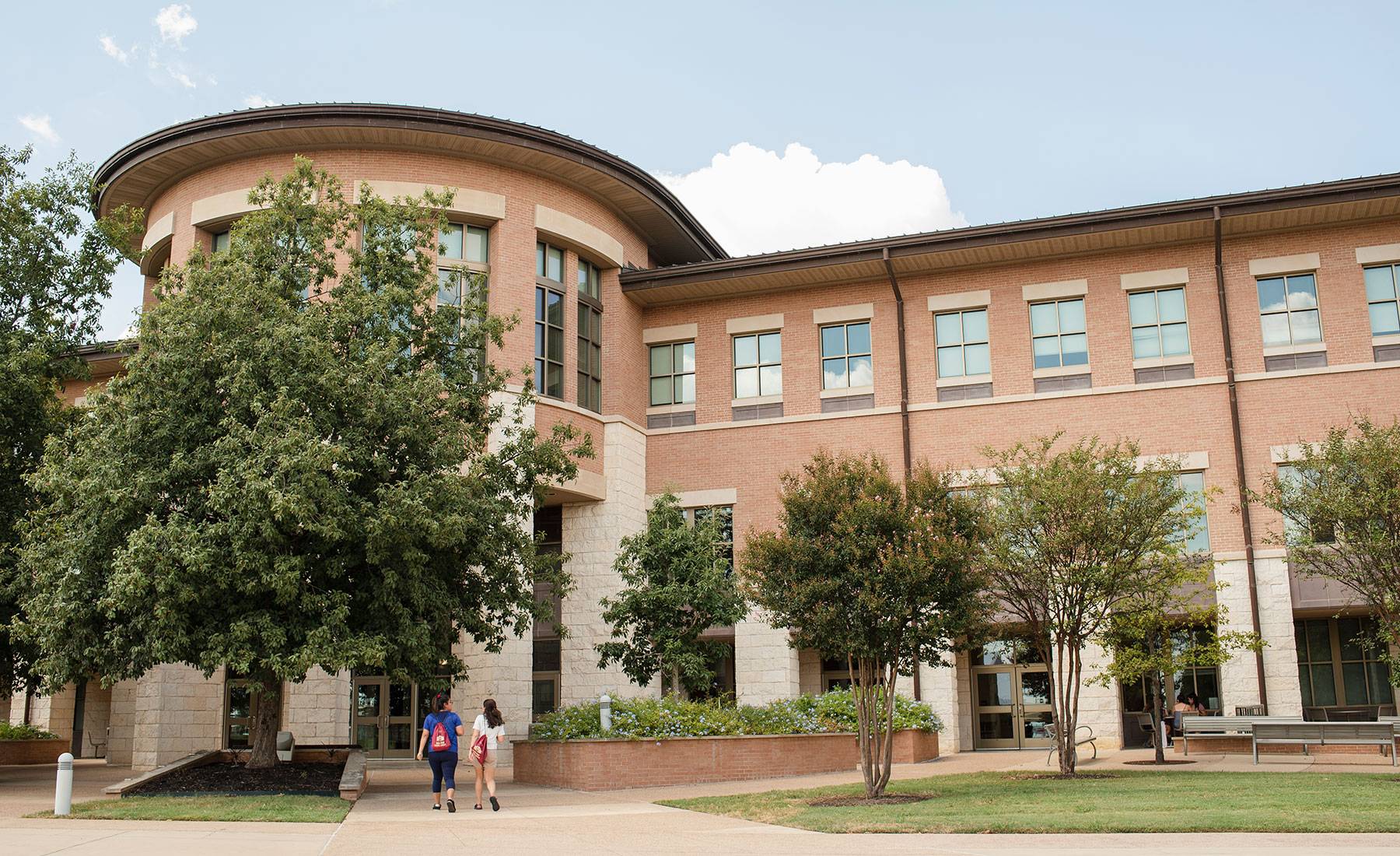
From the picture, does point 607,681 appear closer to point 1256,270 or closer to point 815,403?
point 815,403

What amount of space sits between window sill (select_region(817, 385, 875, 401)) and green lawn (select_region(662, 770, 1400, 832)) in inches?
490

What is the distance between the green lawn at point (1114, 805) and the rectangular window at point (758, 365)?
13498 millimetres

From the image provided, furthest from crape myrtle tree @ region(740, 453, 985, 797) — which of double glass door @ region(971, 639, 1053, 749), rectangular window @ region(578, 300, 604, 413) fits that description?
rectangular window @ region(578, 300, 604, 413)

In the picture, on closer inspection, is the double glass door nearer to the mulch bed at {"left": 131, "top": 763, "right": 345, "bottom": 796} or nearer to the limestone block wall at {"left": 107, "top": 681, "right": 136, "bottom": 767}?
the mulch bed at {"left": 131, "top": 763, "right": 345, "bottom": 796}

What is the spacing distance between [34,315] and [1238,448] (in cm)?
2440

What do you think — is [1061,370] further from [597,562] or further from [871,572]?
[871,572]

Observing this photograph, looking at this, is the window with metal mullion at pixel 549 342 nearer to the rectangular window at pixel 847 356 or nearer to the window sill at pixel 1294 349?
the rectangular window at pixel 847 356

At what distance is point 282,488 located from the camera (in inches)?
643

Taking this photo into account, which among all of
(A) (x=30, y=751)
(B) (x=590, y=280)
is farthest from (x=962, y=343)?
(A) (x=30, y=751)

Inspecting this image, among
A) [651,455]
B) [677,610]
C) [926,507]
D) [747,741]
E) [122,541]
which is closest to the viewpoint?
[926,507]

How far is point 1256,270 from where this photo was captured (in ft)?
88.2

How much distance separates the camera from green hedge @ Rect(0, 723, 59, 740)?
94.0ft

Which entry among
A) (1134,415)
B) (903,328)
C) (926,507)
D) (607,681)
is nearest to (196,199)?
(607,681)

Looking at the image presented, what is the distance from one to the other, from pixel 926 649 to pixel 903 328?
13728 millimetres
